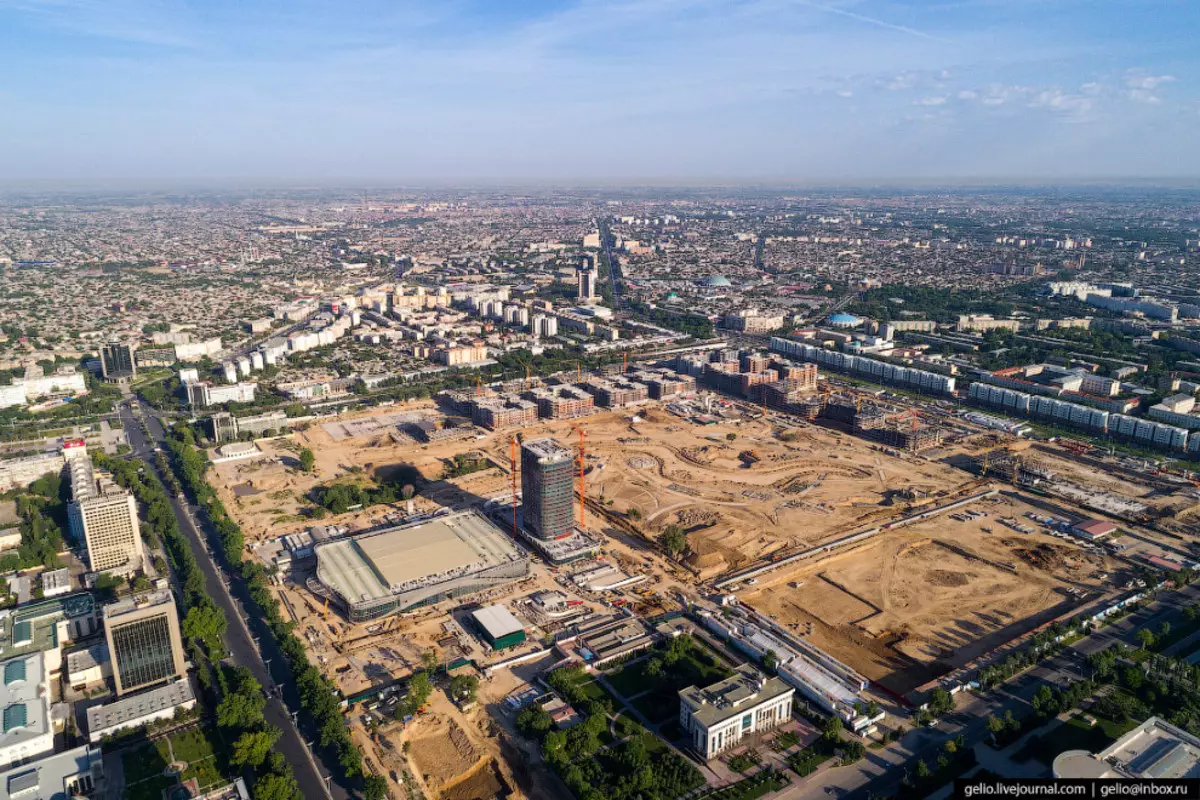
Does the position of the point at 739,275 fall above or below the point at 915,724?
above

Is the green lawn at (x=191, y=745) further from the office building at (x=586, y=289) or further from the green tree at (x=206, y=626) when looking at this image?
the office building at (x=586, y=289)

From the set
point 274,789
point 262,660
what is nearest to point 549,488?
point 262,660

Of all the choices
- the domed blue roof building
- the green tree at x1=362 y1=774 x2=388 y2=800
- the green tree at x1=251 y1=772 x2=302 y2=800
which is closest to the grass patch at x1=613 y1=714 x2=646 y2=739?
the green tree at x1=362 y1=774 x2=388 y2=800

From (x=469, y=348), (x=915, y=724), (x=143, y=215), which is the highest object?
(x=143, y=215)

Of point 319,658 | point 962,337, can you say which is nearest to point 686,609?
point 319,658

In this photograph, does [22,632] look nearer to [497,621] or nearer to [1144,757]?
[497,621]

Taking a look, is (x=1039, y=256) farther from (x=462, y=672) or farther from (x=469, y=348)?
(x=462, y=672)

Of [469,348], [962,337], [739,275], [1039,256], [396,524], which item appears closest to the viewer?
[396,524]
